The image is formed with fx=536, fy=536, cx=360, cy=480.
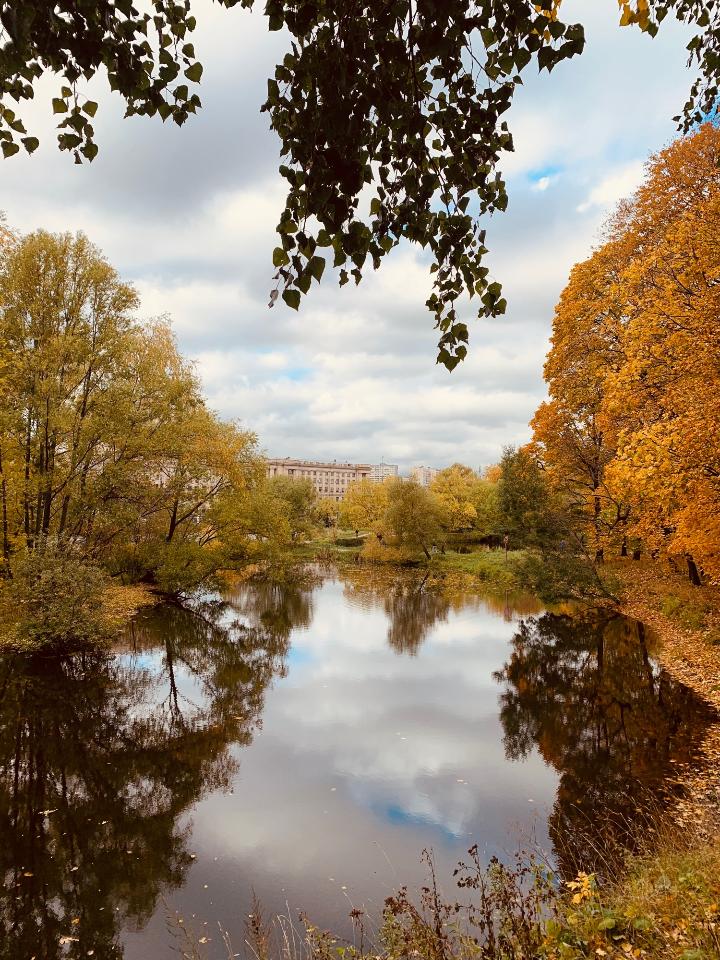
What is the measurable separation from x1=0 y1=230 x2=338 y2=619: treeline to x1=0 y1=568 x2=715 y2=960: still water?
4221mm

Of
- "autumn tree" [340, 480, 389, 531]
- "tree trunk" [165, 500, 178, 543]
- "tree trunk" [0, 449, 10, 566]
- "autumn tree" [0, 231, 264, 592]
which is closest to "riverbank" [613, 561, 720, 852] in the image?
"autumn tree" [0, 231, 264, 592]

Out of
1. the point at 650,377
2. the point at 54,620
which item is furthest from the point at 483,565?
the point at 54,620

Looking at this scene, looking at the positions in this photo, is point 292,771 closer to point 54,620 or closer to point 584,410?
point 54,620

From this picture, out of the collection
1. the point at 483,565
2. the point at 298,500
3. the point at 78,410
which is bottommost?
the point at 483,565

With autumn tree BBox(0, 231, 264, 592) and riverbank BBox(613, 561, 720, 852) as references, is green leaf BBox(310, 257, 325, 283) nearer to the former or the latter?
riverbank BBox(613, 561, 720, 852)

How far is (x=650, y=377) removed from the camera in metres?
12.5

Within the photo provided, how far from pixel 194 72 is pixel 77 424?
1691 cm

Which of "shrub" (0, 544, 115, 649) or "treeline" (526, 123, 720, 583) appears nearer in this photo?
"treeline" (526, 123, 720, 583)

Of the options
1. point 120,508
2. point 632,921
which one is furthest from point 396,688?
point 120,508

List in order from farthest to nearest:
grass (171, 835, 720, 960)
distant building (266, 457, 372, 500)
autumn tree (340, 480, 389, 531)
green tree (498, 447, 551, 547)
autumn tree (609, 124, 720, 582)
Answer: distant building (266, 457, 372, 500) < autumn tree (340, 480, 389, 531) < green tree (498, 447, 551, 547) < autumn tree (609, 124, 720, 582) < grass (171, 835, 720, 960)

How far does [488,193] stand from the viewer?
2672 millimetres

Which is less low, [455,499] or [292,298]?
[292,298]

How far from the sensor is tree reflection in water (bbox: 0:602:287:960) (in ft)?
19.4

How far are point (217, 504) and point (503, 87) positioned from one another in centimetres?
2377
